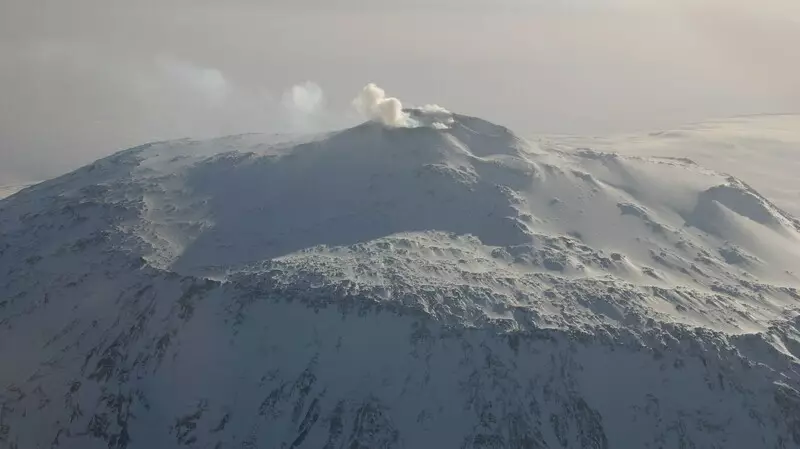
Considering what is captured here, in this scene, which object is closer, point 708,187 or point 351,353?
point 351,353

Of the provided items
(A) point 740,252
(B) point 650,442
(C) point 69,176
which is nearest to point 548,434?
(B) point 650,442

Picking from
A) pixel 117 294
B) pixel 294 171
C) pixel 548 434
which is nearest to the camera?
pixel 548 434

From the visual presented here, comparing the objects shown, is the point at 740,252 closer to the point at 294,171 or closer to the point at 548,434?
the point at 548,434

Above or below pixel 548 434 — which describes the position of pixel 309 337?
above

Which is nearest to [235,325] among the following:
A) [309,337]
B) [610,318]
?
[309,337]

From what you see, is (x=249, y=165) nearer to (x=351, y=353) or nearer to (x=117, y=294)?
(x=117, y=294)

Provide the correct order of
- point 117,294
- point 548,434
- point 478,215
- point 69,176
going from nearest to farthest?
point 548,434 → point 117,294 → point 478,215 → point 69,176
